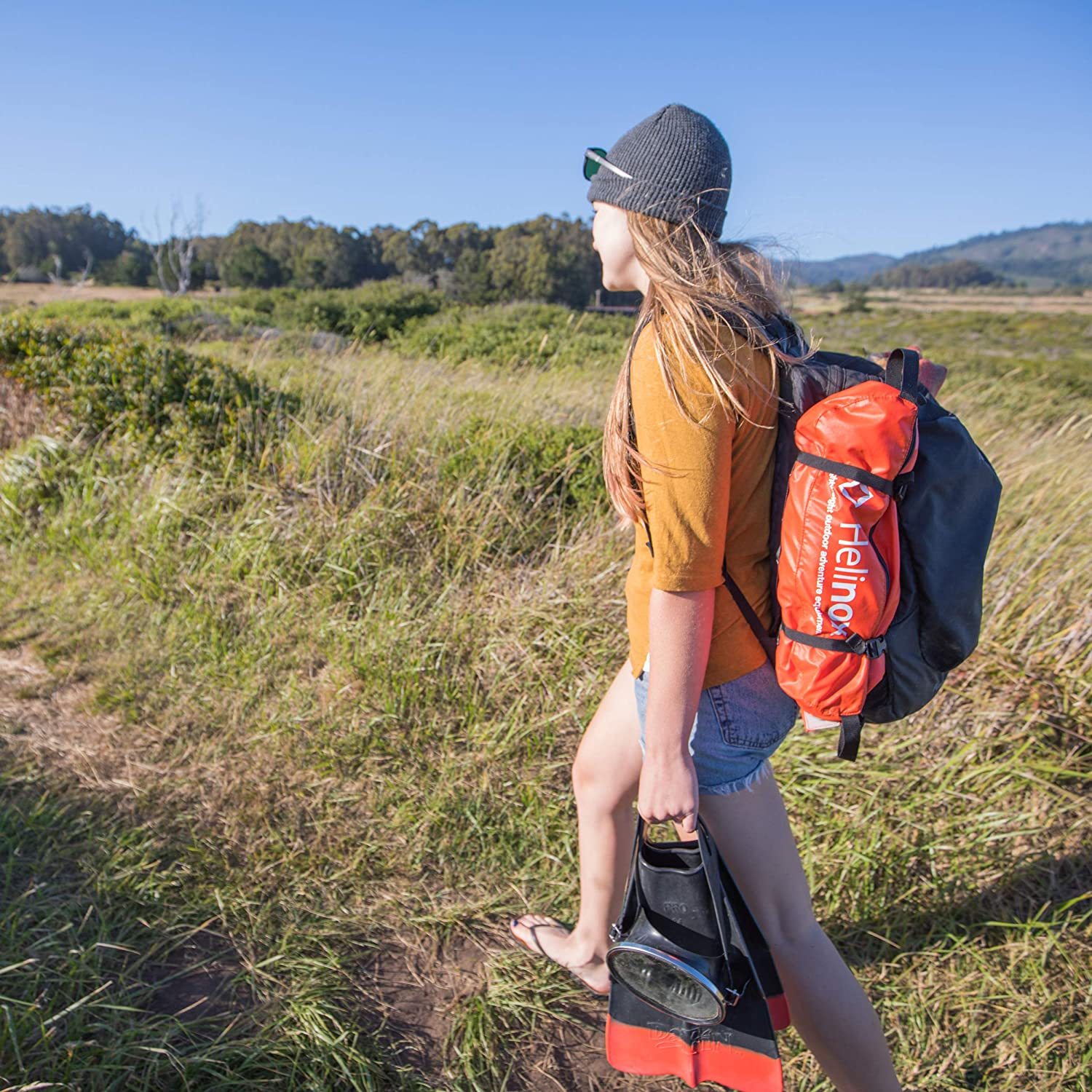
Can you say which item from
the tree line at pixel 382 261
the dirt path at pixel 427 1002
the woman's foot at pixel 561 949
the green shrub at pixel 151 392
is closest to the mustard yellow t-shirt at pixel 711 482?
the woman's foot at pixel 561 949

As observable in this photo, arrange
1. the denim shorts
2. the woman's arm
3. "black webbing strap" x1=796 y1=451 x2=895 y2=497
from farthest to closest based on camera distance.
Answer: the denim shorts, the woman's arm, "black webbing strap" x1=796 y1=451 x2=895 y2=497

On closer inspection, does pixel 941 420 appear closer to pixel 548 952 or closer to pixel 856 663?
pixel 856 663

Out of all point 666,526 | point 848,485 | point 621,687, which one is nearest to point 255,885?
point 621,687

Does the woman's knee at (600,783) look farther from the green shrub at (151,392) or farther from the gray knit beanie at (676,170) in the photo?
the green shrub at (151,392)

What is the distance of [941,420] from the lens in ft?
4.16

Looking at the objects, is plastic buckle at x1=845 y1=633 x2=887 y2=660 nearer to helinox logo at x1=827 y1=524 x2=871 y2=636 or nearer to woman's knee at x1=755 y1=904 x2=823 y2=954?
helinox logo at x1=827 y1=524 x2=871 y2=636

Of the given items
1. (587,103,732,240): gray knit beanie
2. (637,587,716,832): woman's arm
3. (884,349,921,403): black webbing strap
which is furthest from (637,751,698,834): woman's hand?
(587,103,732,240): gray knit beanie

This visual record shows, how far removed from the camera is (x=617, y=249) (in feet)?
4.72

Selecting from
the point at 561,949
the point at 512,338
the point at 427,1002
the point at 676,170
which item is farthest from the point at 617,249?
the point at 512,338

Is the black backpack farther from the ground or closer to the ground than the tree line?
closer to the ground

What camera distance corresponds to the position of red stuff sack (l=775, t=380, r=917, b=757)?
119 centimetres

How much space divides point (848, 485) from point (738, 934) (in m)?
0.84

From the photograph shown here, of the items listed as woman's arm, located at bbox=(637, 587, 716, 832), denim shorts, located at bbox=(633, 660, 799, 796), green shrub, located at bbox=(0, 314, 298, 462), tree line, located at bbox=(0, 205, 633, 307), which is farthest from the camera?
tree line, located at bbox=(0, 205, 633, 307)

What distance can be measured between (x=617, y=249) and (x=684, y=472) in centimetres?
49
